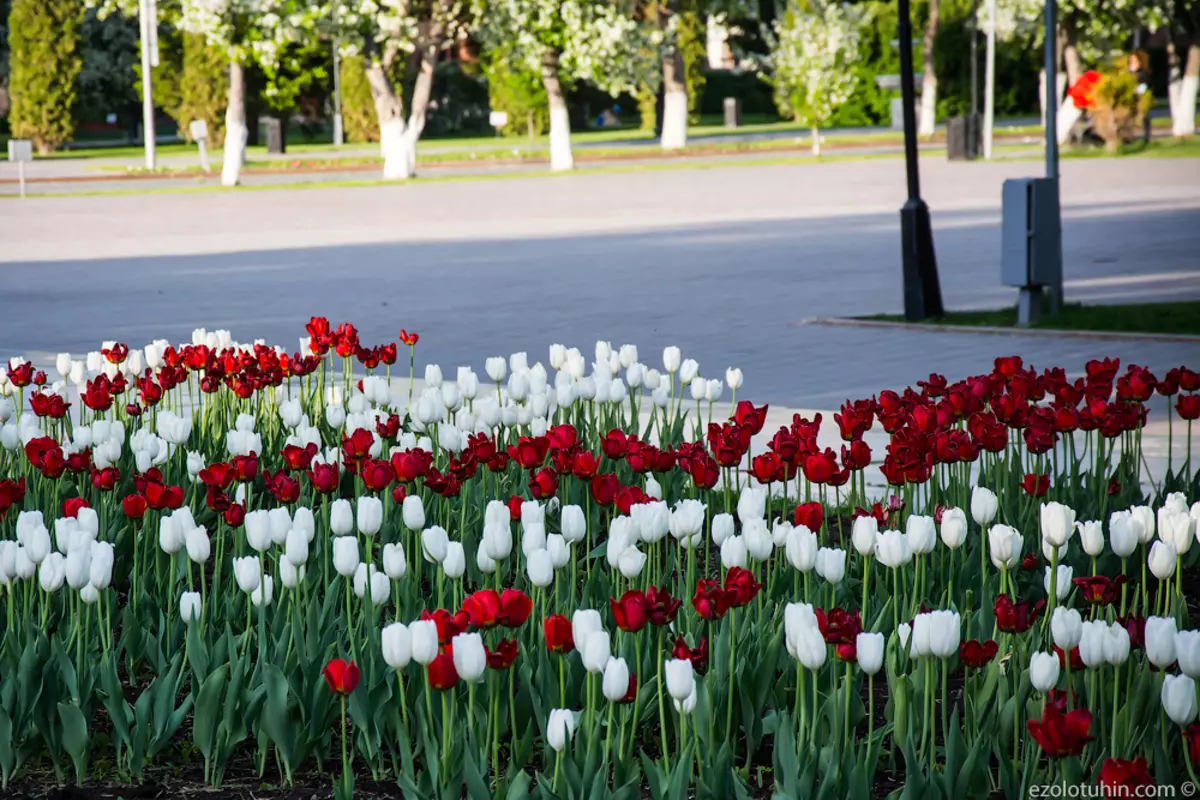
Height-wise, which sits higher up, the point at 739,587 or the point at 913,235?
the point at 913,235

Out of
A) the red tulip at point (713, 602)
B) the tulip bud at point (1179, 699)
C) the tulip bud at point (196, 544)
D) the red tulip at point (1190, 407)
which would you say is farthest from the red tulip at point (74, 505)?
the red tulip at point (1190, 407)

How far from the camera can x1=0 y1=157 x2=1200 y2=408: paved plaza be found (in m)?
11.6

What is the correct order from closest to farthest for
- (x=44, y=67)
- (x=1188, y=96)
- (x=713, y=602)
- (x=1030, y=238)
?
(x=713, y=602), (x=1030, y=238), (x=1188, y=96), (x=44, y=67)

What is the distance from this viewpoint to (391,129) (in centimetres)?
3488

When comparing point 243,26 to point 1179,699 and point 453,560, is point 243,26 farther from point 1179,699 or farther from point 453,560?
point 1179,699

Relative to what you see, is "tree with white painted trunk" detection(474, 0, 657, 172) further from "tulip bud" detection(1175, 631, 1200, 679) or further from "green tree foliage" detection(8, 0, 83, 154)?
"tulip bud" detection(1175, 631, 1200, 679)

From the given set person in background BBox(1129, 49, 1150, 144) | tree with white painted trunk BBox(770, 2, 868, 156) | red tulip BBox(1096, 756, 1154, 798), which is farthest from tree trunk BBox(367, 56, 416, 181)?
red tulip BBox(1096, 756, 1154, 798)

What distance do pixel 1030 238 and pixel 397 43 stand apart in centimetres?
2324

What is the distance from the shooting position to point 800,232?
20.8 metres

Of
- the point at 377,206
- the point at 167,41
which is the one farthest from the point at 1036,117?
the point at 377,206

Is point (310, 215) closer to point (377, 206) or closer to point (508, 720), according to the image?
point (377, 206)

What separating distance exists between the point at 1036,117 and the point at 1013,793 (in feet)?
195

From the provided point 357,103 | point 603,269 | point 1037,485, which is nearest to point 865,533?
point 1037,485

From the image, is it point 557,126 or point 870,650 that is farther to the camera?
point 557,126
